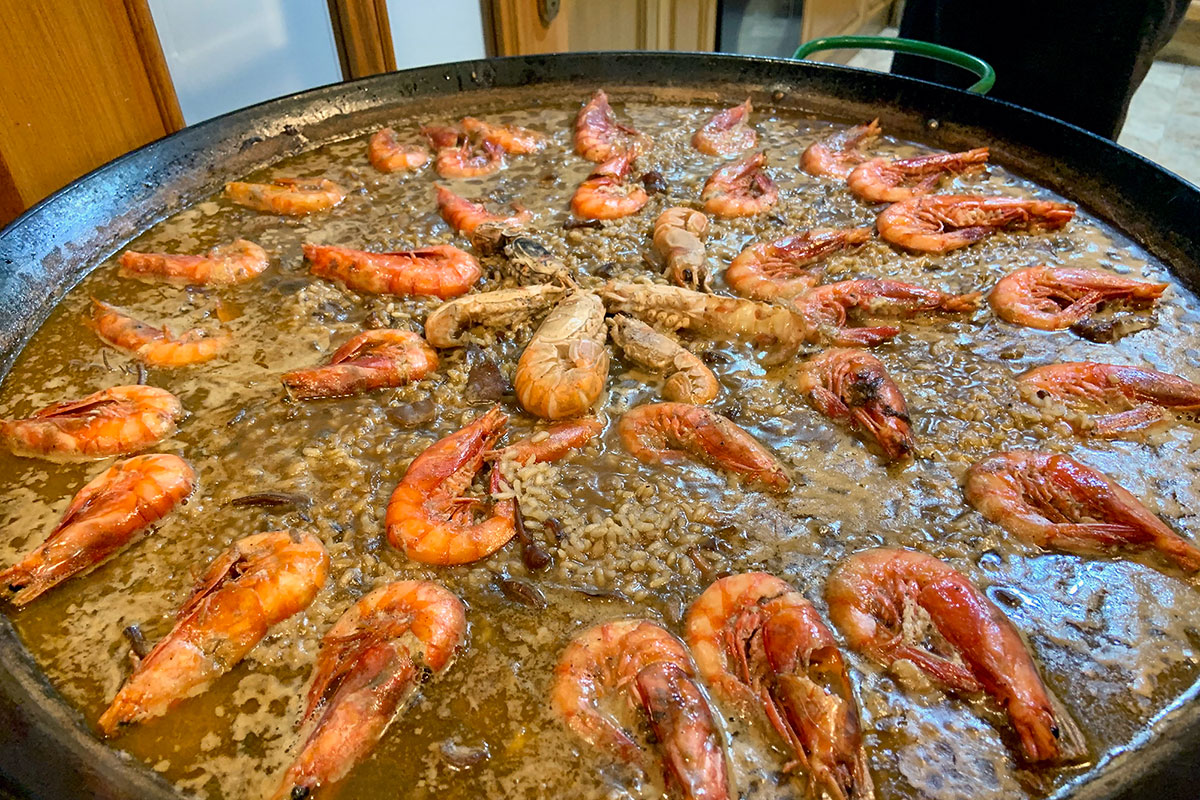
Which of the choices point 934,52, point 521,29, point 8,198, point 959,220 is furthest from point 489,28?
point 959,220

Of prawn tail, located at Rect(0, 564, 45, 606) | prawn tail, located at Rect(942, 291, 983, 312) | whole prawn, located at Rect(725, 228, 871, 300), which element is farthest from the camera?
whole prawn, located at Rect(725, 228, 871, 300)

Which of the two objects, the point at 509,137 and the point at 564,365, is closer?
the point at 564,365

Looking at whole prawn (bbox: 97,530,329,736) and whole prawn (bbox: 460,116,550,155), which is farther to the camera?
whole prawn (bbox: 460,116,550,155)

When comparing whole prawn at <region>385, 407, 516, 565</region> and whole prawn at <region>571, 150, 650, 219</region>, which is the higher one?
whole prawn at <region>571, 150, 650, 219</region>

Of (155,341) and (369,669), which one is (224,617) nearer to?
(369,669)

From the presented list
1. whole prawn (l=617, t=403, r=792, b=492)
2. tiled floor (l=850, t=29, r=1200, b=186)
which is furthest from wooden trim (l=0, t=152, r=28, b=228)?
tiled floor (l=850, t=29, r=1200, b=186)

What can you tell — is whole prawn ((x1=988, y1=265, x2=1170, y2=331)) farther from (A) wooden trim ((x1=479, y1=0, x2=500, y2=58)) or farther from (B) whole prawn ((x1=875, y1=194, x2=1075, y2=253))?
(A) wooden trim ((x1=479, y1=0, x2=500, y2=58))

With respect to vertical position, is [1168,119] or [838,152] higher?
[838,152]

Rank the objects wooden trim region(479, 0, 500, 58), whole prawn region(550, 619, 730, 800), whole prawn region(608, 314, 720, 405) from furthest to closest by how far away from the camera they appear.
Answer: wooden trim region(479, 0, 500, 58) → whole prawn region(608, 314, 720, 405) → whole prawn region(550, 619, 730, 800)
